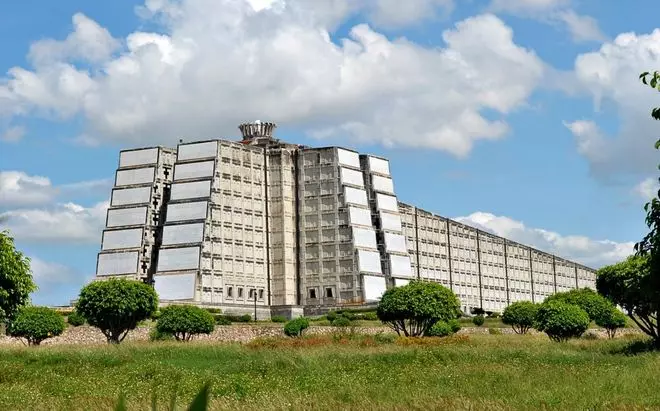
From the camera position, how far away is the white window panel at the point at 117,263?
98562 mm

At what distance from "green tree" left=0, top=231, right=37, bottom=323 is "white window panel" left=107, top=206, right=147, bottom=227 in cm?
5664

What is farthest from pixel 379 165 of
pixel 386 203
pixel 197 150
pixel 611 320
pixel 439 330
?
pixel 439 330

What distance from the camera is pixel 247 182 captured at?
102312 millimetres

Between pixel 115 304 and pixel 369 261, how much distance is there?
43.4 meters

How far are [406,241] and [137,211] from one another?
30.3m

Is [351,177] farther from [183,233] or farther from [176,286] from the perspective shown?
[176,286]

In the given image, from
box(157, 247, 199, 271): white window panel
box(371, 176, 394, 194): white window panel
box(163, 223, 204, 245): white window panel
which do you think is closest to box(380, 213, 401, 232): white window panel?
box(371, 176, 394, 194): white window panel

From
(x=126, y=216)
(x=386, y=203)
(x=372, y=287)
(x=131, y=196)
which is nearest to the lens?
(x=372, y=287)

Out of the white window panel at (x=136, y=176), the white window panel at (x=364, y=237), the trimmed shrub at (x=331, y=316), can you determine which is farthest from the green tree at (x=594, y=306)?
the white window panel at (x=136, y=176)

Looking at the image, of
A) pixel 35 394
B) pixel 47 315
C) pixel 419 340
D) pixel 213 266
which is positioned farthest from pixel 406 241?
pixel 35 394

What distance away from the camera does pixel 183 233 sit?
9712 cm

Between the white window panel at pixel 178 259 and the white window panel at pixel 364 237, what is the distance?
15.6 metres

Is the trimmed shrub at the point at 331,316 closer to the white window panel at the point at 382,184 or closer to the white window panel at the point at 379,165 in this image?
the white window panel at the point at 382,184

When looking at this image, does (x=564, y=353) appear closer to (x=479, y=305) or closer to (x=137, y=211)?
(x=137, y=211)
